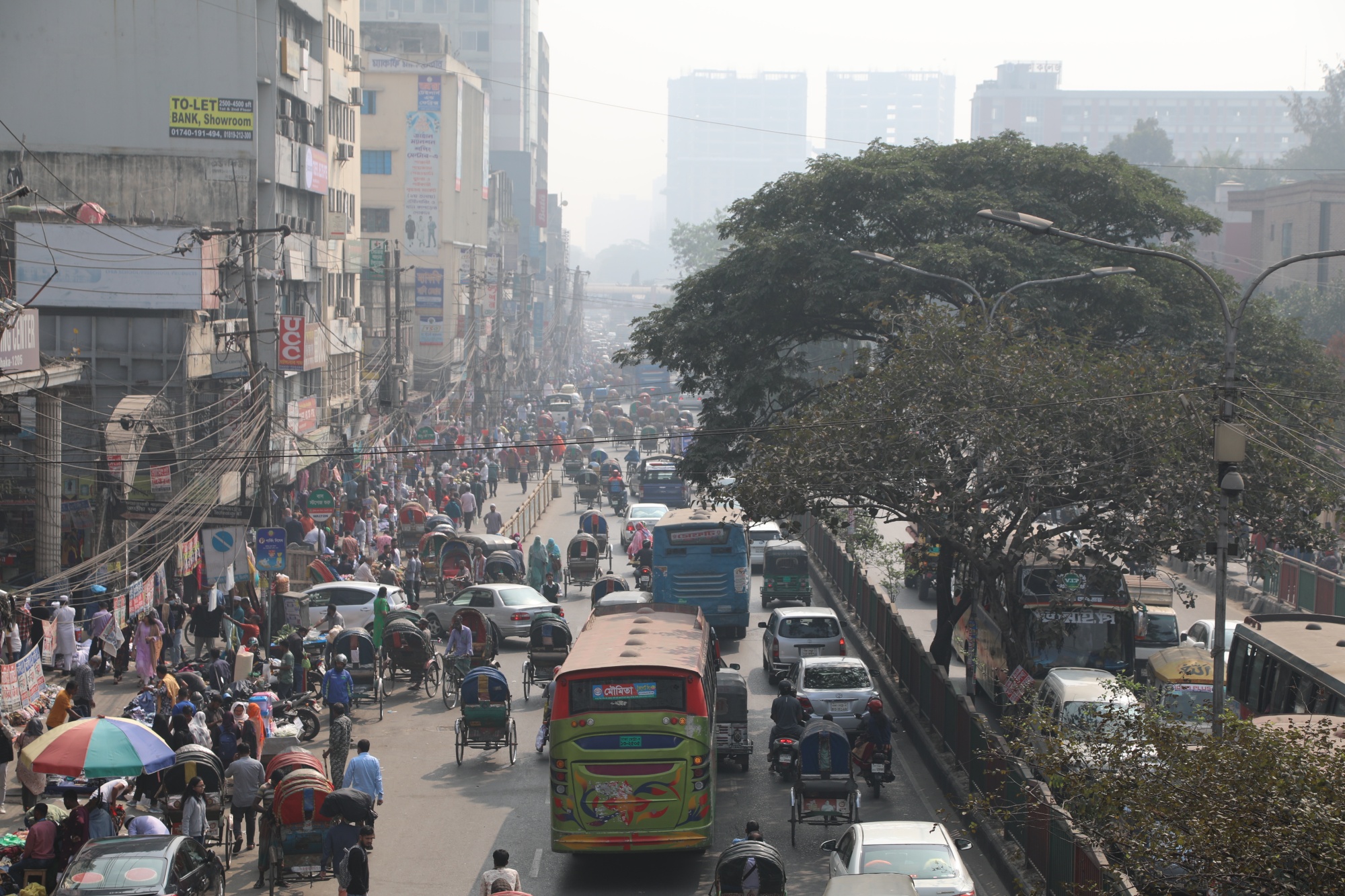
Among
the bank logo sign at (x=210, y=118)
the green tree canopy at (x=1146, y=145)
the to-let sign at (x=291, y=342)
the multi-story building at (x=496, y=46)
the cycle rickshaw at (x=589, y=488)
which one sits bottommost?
the cycle rickshaw at (x=589, y=488)

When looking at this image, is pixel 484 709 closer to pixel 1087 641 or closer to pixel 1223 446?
pixel 1087 641

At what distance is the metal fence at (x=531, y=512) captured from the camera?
3984 centimetres

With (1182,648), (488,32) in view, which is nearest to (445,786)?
(1182,648)

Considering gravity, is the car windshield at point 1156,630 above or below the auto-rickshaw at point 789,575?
above

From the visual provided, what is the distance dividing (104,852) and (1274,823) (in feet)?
31.5

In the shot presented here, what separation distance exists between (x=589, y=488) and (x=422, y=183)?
38616mm

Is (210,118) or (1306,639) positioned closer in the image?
(1306,639)

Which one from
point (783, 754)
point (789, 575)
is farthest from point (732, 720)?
point (789, 575)

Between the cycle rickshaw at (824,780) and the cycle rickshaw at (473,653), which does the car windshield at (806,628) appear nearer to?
the cycle rickshaw at (473,653)

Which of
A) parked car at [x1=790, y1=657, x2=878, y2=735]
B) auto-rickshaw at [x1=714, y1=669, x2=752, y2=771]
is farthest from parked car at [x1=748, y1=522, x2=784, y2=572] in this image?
auto-rickshaw at [x1=714, y1=669, x2=752, y2=771]

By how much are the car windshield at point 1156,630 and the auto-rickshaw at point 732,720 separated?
846 centimetres

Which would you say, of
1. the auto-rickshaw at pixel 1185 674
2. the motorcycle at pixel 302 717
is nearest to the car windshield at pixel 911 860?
the auto-rickshaw at pixel 1185 674

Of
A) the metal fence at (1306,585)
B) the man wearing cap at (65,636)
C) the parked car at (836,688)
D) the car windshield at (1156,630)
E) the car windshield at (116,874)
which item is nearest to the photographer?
the car windshield at (116,874)

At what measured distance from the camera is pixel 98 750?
540 inches
